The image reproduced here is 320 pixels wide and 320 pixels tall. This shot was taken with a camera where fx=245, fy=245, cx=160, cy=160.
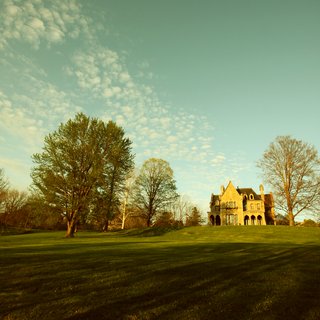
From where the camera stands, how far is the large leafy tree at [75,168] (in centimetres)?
3108

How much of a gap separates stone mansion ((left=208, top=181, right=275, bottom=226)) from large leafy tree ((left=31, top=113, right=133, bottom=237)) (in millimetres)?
43681

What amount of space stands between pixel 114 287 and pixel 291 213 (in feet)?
140

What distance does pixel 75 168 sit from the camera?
32.0m

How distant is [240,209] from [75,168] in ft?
163

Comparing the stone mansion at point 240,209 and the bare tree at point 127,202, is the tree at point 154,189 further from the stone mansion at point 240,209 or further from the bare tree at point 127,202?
the stone mansion at point 240,209

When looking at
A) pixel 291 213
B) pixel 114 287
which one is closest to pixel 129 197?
pixel 291 213

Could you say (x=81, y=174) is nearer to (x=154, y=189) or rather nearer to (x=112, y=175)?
(x=112, y=175)

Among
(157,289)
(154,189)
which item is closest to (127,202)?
(154,189)

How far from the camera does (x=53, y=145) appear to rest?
31.7 m

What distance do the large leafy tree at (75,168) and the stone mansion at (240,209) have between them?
1720 inches

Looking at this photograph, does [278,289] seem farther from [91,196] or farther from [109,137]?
[109,137]

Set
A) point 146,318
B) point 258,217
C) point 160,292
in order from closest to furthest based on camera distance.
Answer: point 146,318 < point 160,292 < point 258,217

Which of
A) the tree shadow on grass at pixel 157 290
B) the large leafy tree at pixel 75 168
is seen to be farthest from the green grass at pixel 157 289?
the large leafy tree at pixel 75 168

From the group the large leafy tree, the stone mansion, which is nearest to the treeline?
the large leafy tree
